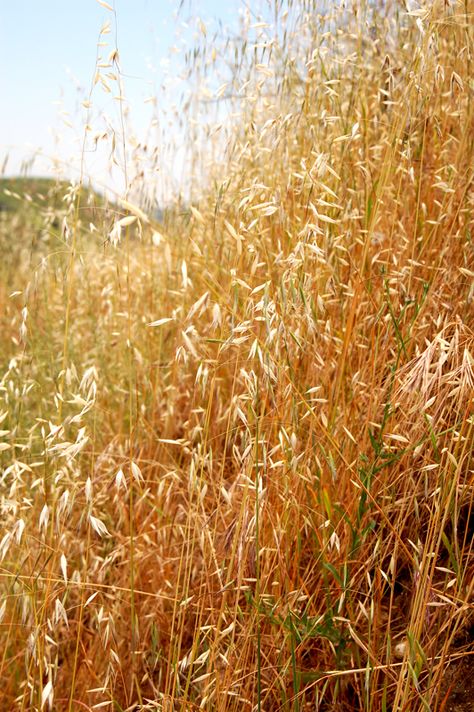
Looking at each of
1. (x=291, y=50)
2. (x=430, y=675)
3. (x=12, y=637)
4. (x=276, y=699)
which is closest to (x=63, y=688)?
(x=12, y=637)

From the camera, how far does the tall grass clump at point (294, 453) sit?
139 centimetres

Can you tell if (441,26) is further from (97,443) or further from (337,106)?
(97,443)

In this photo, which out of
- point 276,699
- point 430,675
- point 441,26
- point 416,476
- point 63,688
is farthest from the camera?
point 441,26

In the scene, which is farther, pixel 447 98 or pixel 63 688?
pixel 447 98

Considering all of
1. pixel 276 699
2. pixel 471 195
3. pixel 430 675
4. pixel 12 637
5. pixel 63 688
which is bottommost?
pixel 63 688

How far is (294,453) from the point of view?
141 centimetres

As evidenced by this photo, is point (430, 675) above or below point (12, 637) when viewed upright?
above

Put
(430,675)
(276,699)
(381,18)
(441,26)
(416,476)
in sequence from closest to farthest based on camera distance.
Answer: (430,675)
(276,699)
(416,476)
(441,26)
(381,18)

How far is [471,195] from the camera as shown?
189cm

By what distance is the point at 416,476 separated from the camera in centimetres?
169

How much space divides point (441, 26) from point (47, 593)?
7.19ft

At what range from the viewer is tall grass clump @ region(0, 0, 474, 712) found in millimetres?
1389

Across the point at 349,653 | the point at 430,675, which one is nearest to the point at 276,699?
the point at 349,653

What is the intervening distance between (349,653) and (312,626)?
217 mm
